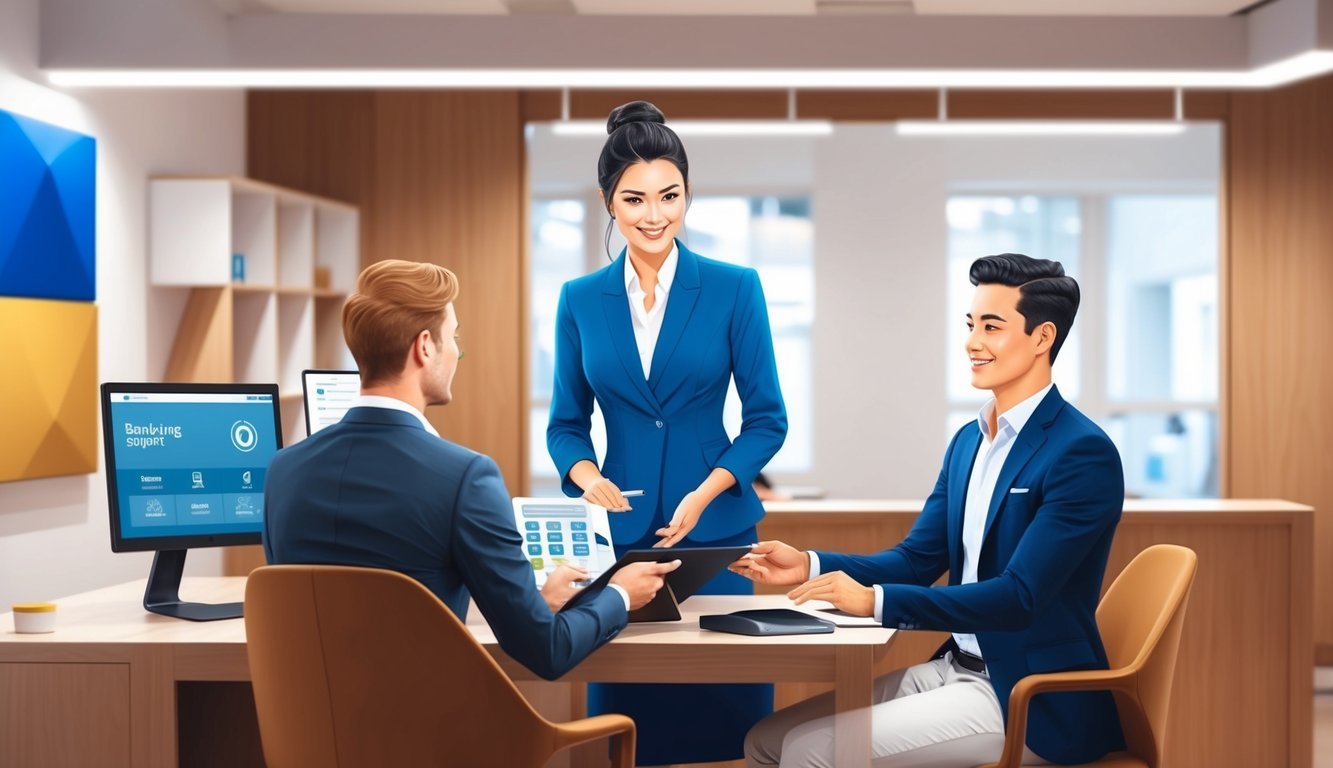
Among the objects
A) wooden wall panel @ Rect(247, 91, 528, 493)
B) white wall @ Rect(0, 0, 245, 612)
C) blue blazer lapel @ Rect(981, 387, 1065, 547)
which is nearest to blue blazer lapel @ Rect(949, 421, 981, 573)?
blue blazer lapel @ Rect(981, 387, 1065, 547)

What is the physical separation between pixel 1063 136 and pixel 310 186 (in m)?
4.87

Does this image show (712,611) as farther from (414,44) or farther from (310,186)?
(310,186)

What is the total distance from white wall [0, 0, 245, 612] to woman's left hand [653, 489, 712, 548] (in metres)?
3.01

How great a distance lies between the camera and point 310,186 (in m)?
6.86

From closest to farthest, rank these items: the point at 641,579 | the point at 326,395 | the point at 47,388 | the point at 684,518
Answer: the point at 641,579, the point at 684,518, the point at 326,395, the point at 47,388

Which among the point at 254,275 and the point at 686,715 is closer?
the point at 686,715

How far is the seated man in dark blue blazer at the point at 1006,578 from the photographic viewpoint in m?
2.23

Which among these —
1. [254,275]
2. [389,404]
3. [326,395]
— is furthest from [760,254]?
[389,404]

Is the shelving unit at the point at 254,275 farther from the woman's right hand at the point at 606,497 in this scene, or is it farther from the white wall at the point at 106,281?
the woman's right hand at the point at 606,497

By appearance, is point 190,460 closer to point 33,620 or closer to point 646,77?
point 33,620

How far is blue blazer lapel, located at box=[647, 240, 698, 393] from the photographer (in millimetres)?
2709

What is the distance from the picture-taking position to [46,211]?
4.73 metres

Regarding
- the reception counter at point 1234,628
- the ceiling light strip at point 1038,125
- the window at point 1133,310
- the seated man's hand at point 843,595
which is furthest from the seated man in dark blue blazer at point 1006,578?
the window at point 1133,310

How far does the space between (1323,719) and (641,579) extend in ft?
14.5
